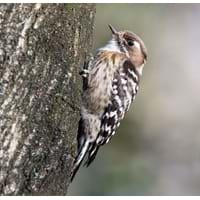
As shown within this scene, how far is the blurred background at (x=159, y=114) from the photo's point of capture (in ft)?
22.9

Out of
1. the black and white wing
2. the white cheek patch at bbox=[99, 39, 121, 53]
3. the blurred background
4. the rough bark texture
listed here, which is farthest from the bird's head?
the blurred background

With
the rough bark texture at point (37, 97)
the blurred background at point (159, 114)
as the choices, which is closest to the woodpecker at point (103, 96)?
the rough bark texture at point (37, 97)

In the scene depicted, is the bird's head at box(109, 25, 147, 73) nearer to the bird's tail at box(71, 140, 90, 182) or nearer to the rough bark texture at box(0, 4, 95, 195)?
the bird's tail at box(71, 140, 90, 182)

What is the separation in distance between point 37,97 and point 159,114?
15.2ft

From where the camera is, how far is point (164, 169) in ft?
25.8

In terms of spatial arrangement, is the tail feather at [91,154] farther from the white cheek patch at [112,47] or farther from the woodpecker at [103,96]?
the white cheek patch at [112,47]

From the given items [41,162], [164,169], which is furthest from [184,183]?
[41,162]

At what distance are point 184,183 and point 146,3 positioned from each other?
2.05 metres

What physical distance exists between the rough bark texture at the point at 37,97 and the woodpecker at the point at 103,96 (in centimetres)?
76

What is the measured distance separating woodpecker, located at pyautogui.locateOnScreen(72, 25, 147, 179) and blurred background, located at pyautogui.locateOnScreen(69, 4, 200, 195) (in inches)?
81.8

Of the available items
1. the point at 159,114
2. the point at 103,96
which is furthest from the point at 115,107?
the point at 159,114

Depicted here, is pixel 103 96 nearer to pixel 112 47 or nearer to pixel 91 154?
pixel 91 154

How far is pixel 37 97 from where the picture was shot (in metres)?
3.22

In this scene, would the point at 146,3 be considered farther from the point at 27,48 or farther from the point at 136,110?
the point at 27,48
